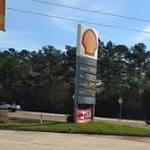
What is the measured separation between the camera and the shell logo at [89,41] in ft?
147

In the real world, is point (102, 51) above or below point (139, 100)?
above

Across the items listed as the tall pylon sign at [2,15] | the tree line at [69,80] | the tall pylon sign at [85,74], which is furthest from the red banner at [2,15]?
the tree line at [69,80]

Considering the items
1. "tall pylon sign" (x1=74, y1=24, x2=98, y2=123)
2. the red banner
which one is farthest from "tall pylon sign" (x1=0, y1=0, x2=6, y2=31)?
"tall pylon sign" (x1=74, y1=24, x2=98, y2=123)

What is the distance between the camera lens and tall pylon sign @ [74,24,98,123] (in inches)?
1725

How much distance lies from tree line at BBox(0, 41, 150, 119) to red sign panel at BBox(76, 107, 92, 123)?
142 ft

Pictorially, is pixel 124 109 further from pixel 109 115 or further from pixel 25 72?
pixel 25 72

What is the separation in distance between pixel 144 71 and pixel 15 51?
125 feet

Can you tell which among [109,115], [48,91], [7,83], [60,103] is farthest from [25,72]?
[109,115]

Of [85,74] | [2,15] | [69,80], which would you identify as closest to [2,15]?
[2,15]

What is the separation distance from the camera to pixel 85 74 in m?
44.8

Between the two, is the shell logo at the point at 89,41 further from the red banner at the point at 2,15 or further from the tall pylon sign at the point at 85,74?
the red banner at the point at 2,15

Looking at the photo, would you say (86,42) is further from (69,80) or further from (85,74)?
(69,80)

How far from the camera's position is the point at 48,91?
100 m

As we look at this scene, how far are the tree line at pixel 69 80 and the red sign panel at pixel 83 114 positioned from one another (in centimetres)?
4338
